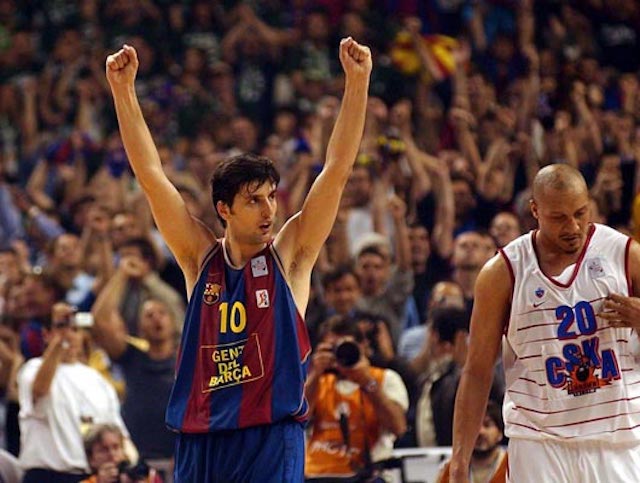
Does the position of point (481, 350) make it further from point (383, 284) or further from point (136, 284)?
point (136, 284)

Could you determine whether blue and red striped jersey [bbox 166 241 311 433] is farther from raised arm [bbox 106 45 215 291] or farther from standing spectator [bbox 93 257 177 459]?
standing spectator [bbox 93 257 177 459]

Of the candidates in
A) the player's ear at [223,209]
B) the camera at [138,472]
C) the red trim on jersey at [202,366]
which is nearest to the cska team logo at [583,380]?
the red trim on jersey at [202,366]

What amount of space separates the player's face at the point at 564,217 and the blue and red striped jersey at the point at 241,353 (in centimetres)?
114

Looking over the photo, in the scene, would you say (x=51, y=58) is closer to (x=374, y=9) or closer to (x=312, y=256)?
(x=374, y=9)

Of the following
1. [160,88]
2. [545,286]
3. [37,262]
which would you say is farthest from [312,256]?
[160,88]

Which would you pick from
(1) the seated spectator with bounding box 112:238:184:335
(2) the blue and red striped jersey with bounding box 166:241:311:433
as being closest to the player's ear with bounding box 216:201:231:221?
(2) the blue and red striped jersey with bounding box 166:241:311:433

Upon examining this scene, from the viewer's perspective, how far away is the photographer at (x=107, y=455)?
9.41 meters

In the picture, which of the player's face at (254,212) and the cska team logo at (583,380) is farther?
the player's face at (254,212)

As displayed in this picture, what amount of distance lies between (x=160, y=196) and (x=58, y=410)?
163 inches

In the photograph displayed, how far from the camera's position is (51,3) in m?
17.9

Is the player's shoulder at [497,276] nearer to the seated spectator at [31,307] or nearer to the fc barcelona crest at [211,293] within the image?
the fc barcelona crest at [211,293]

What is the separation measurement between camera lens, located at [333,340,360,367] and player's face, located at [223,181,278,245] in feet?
8.96

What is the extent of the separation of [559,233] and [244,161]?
4.61ft

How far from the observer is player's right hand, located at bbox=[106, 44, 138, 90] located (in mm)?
6661
